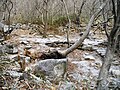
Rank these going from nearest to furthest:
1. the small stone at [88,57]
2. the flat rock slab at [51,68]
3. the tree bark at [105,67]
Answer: the tree bark at [105,67], the flat rock slab at [51,68], the small stone at [88,57]

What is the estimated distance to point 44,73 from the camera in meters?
5.38

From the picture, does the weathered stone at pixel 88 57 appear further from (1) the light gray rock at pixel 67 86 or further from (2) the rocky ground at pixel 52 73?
(1) the light gray rock at pixel 67 86

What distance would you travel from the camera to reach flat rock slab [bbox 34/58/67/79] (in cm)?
540

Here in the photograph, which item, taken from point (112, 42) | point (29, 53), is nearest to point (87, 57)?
point (29, 53)

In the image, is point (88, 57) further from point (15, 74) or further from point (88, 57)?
point (15, 74)

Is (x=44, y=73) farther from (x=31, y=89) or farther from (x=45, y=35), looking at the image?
(x=45, y=35)

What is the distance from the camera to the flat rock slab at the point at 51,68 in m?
5.40

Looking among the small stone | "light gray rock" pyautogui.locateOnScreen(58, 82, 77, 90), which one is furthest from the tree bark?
the small stone

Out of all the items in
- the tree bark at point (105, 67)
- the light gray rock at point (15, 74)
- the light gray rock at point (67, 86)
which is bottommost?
the light gray rock at point (67, 86)

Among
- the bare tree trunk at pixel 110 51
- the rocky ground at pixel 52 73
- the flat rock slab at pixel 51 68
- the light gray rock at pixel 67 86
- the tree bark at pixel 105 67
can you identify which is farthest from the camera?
the flat rock slab at pixel 51 68

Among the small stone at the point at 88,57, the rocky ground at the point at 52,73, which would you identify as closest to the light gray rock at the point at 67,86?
the rocky ground at the point at 52,73

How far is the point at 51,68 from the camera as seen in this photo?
18.0ft

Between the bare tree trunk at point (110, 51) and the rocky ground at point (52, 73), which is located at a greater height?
the bare tree trunk at point (110, 51)

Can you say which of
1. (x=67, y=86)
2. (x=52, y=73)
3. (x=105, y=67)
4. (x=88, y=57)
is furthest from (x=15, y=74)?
(x=88, y=57)
